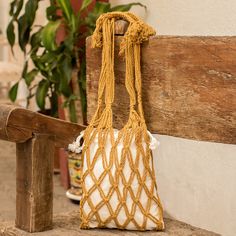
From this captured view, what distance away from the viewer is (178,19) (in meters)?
2.16

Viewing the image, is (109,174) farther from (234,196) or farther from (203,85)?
(234,196)

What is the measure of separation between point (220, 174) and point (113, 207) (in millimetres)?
967

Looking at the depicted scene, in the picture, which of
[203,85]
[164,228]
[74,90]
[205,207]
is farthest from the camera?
[74,90]

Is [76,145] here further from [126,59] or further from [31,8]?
[31,8]

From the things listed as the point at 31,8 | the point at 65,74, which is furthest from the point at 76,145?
the point at 31,8

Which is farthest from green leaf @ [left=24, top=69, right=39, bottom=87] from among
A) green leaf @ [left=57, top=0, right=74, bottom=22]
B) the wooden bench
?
the wooden bench

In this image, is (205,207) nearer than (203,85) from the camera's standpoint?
No

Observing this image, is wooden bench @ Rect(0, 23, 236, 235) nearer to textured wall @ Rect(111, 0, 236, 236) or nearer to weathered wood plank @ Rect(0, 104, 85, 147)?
weathered wood plank @ Rect(0, 104, 85, 147)

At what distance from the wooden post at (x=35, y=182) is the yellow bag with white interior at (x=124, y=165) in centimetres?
8

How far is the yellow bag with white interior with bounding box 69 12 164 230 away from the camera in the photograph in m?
1.17

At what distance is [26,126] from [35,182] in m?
0.12

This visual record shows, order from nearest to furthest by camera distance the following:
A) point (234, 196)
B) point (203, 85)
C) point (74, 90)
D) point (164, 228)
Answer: point (203, 85) < point (164, 228) < point (234, 196) < point (74, 90)

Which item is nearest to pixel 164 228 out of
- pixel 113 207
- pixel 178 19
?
pixel 113 207

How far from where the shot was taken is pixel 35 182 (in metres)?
1.19
